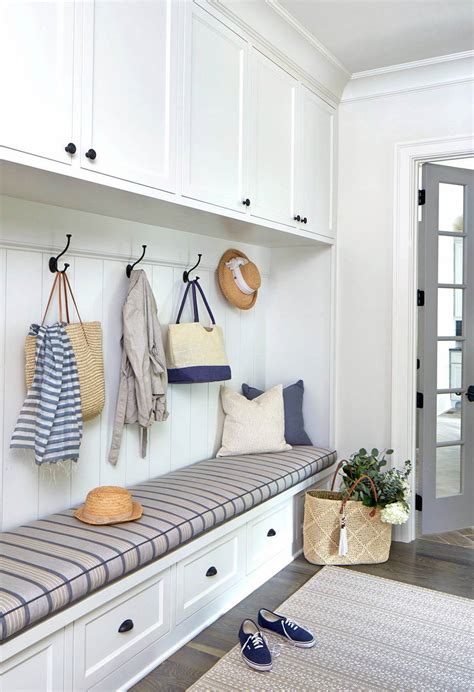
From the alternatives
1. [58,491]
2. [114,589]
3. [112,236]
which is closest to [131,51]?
[112,236]

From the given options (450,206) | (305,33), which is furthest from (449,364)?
(305,33)

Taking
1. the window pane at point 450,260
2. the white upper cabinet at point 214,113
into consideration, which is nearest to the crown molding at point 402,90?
the window pane at point 450,260

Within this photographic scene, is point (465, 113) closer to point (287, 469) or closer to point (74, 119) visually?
point (287, 469)

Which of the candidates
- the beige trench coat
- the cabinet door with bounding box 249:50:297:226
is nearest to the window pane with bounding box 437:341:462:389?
the cabinet door with bounding box 249:50:297:226

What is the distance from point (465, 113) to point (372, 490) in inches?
79.3

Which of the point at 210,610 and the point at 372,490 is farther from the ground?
the point at 372,490

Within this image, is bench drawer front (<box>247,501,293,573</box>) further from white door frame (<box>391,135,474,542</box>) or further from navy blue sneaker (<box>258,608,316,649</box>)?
white door frame (<box>391,135,474,542</box>)

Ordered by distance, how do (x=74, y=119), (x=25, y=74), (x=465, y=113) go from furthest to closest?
(x=465, y=113) → (x=74, y=119) → (x=25, y=74)

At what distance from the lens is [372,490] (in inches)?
125

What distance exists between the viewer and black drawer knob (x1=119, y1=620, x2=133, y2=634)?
2100mm

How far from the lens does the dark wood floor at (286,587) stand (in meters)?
2.22

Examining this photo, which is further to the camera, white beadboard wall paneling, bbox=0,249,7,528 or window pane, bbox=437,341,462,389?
window pane, bbox=437,341,462,389

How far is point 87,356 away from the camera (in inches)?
95.2

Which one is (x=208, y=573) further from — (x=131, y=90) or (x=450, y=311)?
(x=450, y=311)
